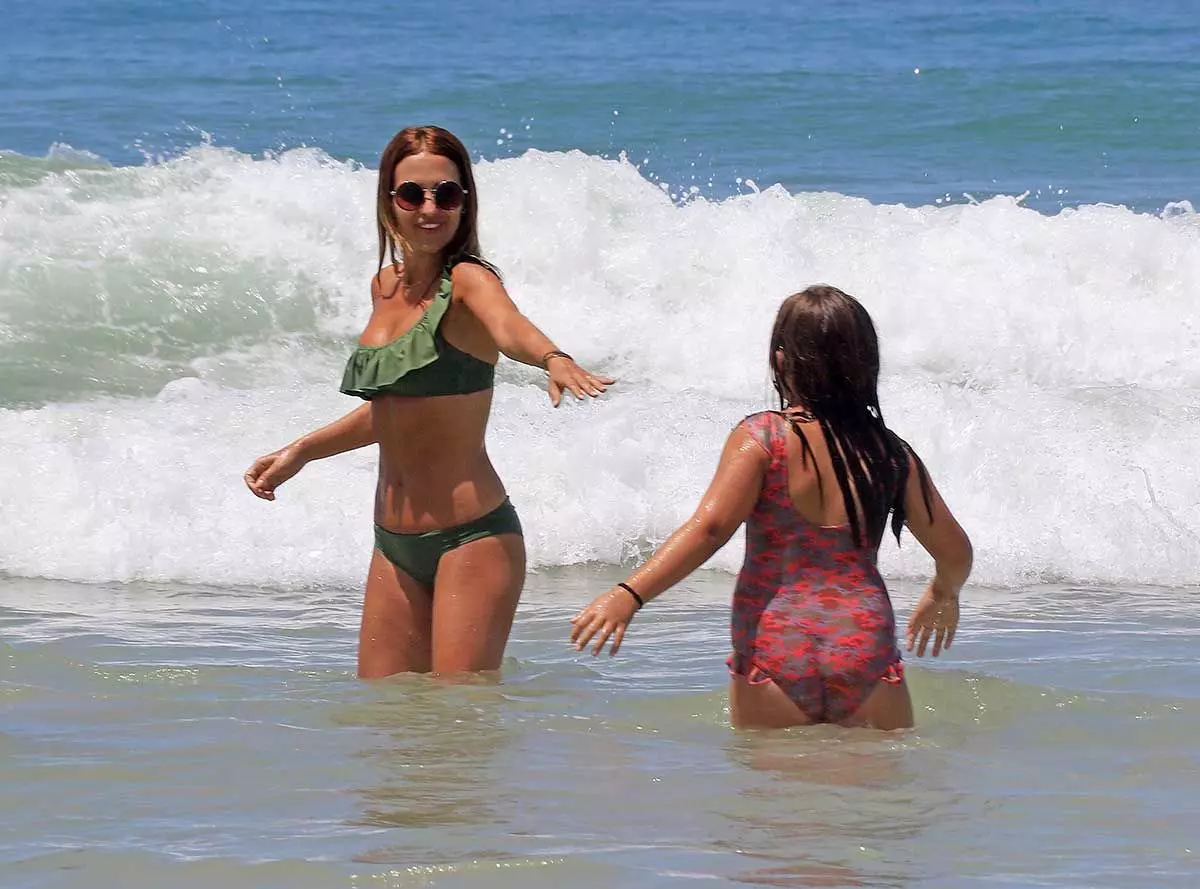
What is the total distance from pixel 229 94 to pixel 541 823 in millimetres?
16560

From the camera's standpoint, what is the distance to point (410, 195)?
4.35 m

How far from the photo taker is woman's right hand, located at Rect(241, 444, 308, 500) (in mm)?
4727

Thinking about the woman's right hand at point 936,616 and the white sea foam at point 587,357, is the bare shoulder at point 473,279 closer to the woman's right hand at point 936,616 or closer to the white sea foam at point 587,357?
the woman's right hand at point 936,616

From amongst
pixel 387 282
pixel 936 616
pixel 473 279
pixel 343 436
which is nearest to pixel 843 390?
pixel 936 616

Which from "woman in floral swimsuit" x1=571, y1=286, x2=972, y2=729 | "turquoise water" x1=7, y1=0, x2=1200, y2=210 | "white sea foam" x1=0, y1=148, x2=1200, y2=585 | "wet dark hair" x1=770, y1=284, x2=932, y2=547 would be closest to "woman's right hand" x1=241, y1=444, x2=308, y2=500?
"woman in floral swimsuit" x1=571, y1=286, x2=972, y2=729

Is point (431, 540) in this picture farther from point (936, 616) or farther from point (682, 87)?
point (682, 87)

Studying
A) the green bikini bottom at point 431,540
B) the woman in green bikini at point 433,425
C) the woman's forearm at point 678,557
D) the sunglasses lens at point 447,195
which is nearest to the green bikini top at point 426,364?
the woman in green bikini at point 433,425

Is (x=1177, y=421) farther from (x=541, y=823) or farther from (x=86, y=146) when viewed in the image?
(x=86, y=146)

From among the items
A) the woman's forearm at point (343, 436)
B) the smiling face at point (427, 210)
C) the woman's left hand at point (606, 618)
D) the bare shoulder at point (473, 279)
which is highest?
the smiling face at point (427, 210)

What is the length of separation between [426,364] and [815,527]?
3.39 ft

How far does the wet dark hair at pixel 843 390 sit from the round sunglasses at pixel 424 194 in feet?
2.94

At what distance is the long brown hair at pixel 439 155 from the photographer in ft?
14.4

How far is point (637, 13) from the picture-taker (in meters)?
26.0

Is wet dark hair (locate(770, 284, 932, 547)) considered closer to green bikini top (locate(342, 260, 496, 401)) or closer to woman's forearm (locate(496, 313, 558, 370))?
woman's forearm (locate(496, 313, 558, 370))
